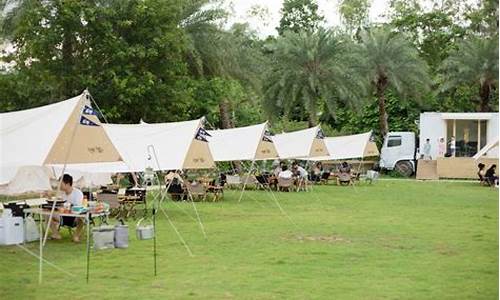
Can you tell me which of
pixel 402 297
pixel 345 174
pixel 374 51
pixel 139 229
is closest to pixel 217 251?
pixel 139 229

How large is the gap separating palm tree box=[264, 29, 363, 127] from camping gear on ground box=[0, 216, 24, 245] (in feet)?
85.1

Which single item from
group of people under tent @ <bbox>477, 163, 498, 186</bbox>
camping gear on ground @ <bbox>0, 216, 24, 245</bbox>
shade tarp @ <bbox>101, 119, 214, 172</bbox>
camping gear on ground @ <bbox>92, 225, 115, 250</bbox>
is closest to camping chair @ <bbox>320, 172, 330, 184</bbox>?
group of people under tent @ <bbox>477, 163, 498, 186</bbox>

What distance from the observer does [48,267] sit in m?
10.8

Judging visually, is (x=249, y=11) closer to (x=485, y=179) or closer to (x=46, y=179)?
(x=485, y=179)

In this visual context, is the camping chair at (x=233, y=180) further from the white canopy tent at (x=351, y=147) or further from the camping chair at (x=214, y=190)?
the white canopy tent at (x=351, y=147)

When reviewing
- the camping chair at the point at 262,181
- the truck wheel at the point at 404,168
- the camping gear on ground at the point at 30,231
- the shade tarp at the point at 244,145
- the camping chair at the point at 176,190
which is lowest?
the truck wheel at the point at 404,168

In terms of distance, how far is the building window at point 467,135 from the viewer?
36.5 meters

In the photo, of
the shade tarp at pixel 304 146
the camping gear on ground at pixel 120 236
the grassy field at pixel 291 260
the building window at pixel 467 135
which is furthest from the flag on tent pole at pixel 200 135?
the building window at pixel 467 135

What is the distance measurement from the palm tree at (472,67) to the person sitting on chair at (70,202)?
24.2 meters

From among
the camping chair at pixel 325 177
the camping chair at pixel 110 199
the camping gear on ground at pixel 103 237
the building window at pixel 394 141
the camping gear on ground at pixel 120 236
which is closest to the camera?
the camping gear on ground at pixel 103 237

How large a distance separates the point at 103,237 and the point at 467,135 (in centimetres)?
2981

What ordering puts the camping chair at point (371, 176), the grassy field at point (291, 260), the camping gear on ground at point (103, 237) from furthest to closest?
the camping chair at point (371, 176) → the camping gear on ground at point (103, 237) → the grassy field at point (291, 260)

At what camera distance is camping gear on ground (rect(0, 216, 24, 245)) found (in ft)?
40.5

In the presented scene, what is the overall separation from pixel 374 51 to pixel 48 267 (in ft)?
99.9
